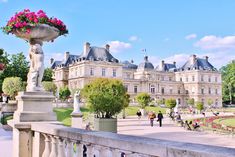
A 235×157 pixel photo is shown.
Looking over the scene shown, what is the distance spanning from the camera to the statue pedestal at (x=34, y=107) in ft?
17.1

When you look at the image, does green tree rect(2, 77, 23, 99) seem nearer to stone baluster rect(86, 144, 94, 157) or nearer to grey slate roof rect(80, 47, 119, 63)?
stone baluster rect(86, 144, 94, 157)

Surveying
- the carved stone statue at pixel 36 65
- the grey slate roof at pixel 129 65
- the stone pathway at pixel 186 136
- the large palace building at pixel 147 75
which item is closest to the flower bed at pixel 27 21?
the carved stone statue at pixel 36 65

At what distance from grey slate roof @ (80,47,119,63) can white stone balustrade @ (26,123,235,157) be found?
61.1 metres

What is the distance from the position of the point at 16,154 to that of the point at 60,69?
227 ft

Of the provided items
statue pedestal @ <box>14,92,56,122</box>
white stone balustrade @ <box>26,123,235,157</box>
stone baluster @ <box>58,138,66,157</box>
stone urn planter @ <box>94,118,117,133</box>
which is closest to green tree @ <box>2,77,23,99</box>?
stone urn planter @ <box>94,118,117,133</box>

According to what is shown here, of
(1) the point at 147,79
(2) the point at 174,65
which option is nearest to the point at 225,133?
(1) the point at 147,79

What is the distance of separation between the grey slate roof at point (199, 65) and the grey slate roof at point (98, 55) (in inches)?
1022

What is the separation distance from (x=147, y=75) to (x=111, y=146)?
75.1 metres

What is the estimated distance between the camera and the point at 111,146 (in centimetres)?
303

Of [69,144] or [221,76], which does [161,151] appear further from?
[221,76]

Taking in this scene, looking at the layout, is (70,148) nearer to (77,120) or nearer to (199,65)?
(77,120)

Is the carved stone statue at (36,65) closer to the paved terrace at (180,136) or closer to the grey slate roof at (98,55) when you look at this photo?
the paved terrace at (180,136)

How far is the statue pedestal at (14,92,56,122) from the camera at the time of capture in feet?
17.1

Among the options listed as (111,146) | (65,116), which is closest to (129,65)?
(65,116)
